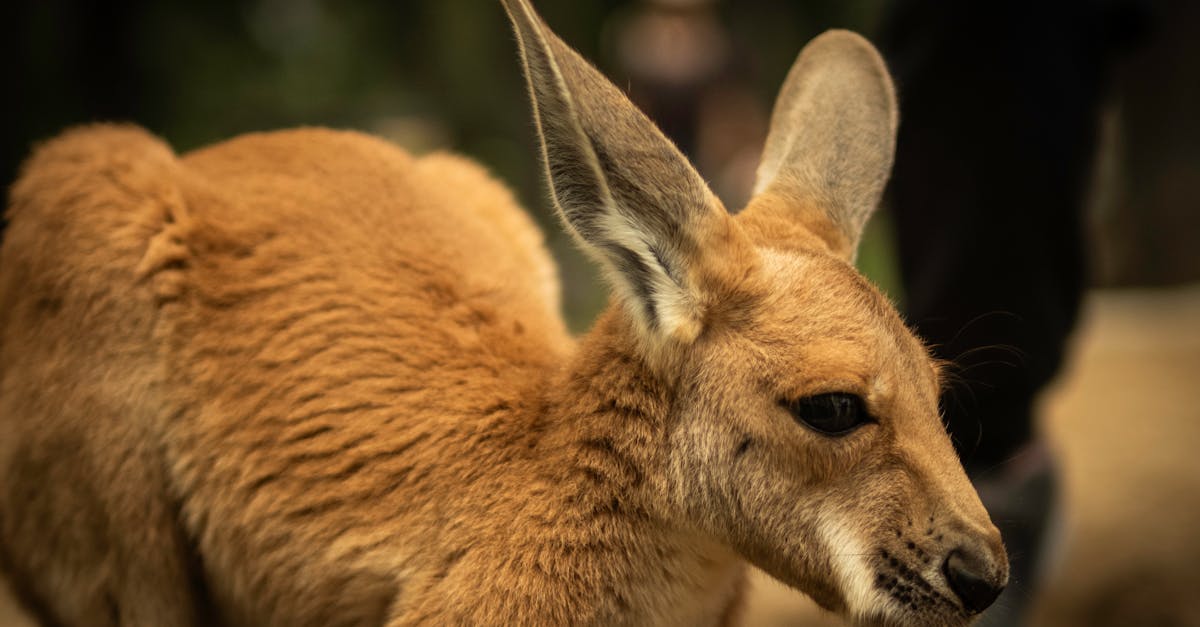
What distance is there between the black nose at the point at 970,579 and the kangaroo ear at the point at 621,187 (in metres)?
0.90

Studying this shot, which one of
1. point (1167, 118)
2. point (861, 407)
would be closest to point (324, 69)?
point (1167, 118)

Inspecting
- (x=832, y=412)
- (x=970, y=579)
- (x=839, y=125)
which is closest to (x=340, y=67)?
(x=839, y=125)

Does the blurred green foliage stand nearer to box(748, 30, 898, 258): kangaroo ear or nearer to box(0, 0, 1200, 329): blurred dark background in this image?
box(0, 0, 1200, 329): blurred dark background

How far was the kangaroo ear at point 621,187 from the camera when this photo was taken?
9.77 feet

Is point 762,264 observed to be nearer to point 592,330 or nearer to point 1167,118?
point 592,330

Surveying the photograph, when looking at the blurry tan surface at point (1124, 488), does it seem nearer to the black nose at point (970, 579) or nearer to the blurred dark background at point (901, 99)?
the blurred dark background at point (901, 99)

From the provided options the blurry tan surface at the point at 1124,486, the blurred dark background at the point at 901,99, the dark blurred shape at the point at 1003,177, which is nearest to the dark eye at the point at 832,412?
the blurred dark background at the point at 901,99

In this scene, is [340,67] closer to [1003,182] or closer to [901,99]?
[901,99]

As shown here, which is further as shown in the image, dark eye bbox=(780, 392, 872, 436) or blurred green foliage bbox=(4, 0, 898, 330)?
blurred green foliage bbox=(4, 0, 898, 330)

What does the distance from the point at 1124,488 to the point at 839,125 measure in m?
4.20

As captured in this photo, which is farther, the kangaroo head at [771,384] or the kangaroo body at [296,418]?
the kangaroo body at [296,418]

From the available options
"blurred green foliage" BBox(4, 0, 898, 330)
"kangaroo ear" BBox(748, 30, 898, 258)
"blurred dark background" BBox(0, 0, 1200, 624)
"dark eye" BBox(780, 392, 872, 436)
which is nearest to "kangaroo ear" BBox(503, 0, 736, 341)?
"blurred dark background" BBox(0, 0, 1200, 624)

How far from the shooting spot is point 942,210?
498 cm

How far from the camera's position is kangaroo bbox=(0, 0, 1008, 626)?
3131 millimetres
